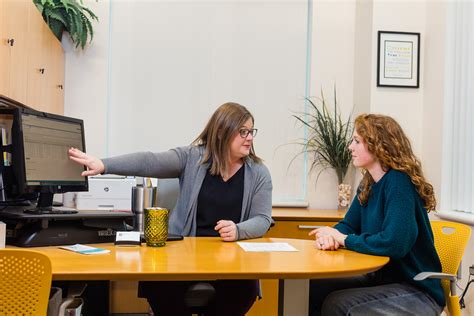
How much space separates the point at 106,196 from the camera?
2955 millimetres

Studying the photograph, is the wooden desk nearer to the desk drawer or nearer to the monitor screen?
the monitor screen

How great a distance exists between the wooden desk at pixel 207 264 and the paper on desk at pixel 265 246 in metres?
0.03

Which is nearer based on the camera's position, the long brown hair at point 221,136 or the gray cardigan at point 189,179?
the gray cardigan at point 189,179

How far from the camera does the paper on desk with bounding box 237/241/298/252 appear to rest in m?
1.83

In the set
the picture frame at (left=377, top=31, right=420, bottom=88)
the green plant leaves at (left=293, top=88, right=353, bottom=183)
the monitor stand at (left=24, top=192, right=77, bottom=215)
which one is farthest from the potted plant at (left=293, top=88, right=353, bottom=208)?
the monitor stand at (left=24, top=192, right=77, bottom=215)

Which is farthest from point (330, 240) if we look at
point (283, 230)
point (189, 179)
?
point (283, 230)

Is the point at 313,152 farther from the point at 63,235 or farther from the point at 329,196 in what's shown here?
the point at 63,235

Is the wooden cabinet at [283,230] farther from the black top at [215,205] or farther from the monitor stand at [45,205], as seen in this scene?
the monitor stand at [45,205]

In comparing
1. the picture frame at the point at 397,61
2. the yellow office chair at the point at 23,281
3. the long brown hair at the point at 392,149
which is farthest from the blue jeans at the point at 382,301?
the picture frame at the point at 397,61

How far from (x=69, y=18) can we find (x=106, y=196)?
4.32ft

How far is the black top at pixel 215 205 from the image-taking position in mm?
2248

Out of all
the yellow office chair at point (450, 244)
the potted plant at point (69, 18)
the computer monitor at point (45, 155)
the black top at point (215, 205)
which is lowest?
the yellow office chair at point (450, 244)

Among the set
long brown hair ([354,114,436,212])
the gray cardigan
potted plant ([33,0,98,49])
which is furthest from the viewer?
potted plant ([33,0,98,49])

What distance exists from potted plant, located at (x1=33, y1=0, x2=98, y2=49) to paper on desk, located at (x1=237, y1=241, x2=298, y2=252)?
2.14 meters
